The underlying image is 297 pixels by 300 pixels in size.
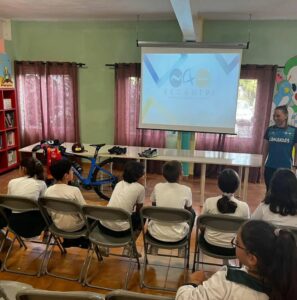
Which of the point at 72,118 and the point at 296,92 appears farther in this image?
the point at 72,118

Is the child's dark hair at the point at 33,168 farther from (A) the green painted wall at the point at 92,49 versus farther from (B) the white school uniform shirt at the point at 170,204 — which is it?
(A) the green painted wall at the point at 92,49

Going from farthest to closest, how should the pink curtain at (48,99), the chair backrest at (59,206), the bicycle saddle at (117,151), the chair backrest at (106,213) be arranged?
the pink curtain at (48,99) → the bicycle saddle at (117,151) → the chair backrest at (59,206) → the chair backrest at (106,213)

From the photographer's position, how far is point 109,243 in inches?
91.0

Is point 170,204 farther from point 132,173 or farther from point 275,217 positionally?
point 275,217

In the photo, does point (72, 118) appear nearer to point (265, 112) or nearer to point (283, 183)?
point (265, 112)

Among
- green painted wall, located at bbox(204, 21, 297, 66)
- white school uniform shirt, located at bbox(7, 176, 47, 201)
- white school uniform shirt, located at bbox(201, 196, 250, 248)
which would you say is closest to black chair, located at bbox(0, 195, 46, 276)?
white school uniform shirt, located at bbox(7, 176, 47, 201)

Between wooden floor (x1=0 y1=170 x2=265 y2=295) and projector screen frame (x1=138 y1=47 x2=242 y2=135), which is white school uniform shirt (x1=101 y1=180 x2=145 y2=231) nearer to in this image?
wooden floor (x1=0 y1=170 x2=265 y2=295)

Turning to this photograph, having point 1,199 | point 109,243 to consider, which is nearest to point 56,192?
point 1,199

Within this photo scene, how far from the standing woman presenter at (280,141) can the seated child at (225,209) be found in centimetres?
146

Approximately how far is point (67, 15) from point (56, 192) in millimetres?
3839

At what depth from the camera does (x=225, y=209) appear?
88.0 inches

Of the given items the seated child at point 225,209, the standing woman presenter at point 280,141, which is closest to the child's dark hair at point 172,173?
the seated child at point 225,209

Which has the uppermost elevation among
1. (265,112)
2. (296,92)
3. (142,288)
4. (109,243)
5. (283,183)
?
(296,92)

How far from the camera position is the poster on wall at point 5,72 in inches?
213
